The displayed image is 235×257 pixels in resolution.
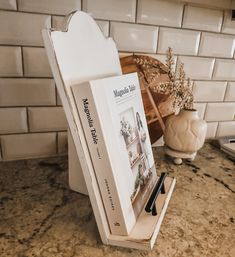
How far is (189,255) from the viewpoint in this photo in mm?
376

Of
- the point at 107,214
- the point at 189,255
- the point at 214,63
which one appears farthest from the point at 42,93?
the point at 214,63

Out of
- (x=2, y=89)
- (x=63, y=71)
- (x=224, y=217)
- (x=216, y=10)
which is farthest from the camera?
(x=216, y=10)

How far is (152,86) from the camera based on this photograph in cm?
74

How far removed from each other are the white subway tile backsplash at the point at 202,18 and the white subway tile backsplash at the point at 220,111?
29 cm

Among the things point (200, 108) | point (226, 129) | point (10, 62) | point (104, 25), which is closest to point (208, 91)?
point (200, 108)

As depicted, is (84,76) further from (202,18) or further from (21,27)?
(202,18)

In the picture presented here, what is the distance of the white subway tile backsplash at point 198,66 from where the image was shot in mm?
800

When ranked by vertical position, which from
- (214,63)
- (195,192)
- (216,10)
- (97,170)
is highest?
(216,10)

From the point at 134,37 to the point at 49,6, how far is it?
260 mm

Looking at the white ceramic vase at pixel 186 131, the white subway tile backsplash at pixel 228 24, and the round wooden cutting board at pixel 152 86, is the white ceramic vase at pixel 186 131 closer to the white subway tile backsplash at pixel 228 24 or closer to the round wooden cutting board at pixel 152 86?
the round wooden cutting board at pixel 152 86

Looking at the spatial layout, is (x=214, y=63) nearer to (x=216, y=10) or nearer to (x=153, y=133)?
(x=216, y=10)

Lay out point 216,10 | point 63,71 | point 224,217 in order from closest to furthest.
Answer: point 63,71
point 224,217
point 216,10

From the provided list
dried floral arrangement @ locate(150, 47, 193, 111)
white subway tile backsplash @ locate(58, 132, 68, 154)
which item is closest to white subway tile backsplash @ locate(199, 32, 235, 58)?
dried floral arrangement @ locate(150, 47, 193, 111)

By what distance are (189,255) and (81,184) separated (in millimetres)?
266
